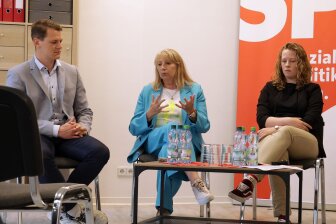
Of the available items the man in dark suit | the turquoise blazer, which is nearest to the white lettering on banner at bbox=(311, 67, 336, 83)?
the turquoise blazer

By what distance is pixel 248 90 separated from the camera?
5.06 metres

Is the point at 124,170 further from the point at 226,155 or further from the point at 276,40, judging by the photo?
the point at 226,155

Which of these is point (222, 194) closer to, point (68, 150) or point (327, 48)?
point (327, 48)

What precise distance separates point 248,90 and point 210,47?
510mm

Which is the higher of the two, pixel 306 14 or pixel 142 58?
pixel 306 14

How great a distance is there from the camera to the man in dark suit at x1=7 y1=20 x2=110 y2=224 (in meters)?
3.65

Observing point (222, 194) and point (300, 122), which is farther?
point (222, 194)

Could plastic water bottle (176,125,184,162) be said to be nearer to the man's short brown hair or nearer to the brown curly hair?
the brown curly hair

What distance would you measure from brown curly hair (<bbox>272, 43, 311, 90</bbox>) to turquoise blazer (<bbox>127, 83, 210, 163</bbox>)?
56 centimetres

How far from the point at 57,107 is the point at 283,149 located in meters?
1.48

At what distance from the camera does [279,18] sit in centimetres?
503

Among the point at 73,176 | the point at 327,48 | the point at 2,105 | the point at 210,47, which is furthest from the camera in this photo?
the point at 210,47

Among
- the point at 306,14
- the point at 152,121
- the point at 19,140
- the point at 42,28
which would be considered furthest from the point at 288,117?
the point at 19,140

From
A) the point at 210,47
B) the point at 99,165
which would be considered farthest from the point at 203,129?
the point at 210,47
